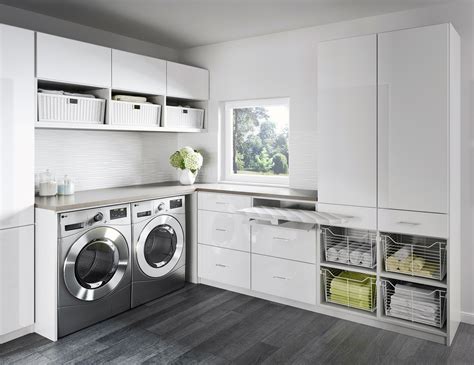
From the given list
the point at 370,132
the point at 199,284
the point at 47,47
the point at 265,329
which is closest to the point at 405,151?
the point at 370,132

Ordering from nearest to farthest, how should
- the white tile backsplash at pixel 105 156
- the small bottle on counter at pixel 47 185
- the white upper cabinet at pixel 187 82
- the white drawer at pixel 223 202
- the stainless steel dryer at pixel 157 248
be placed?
the small bottle on counter at pixel 47 185 → the stainless steel dryer at pixel 157 248 → the white tile backsplash at pixel 105 156 → the white drawer at pixel 223 202 → the white upper cabinet at pixel 187 82

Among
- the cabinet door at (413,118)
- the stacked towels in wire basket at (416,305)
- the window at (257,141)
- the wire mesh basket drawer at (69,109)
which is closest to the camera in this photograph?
the cabinet door at (413,118)

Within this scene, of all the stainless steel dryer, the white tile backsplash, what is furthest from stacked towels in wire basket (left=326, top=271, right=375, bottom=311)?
the white tile backsplash

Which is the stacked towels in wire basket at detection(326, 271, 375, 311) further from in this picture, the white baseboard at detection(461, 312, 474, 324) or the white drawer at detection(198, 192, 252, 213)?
the white drawer at detection(198, 192, 252, 213)

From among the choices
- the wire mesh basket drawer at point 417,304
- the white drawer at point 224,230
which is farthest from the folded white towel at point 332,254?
the white drawer at point 224,230

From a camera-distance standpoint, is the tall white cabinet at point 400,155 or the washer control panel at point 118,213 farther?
the washer control panel at point 118,213

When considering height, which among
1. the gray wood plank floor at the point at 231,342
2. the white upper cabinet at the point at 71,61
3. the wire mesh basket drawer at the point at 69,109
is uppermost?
the white upper cabinet at the point at 71,61

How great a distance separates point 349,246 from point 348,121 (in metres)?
0.99

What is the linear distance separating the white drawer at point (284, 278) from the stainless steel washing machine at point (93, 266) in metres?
1.08

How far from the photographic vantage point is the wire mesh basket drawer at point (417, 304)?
2.94m

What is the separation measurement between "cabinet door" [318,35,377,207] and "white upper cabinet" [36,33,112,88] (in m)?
1.70

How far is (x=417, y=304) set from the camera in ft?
9.82

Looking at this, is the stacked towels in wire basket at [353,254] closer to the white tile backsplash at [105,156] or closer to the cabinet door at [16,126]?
the white tile backsplash at [105,156]

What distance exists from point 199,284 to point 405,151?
2.23m
